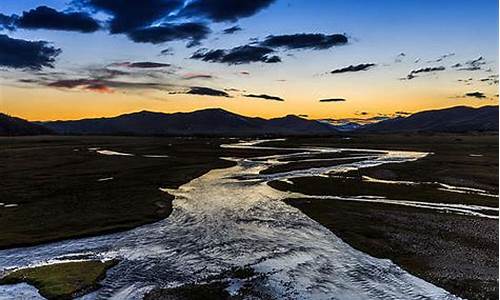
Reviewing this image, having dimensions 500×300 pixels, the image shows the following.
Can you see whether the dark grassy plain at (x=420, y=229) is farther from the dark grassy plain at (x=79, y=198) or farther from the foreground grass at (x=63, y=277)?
the foreground grass at (x=63, y=277)

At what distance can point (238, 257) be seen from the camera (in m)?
26.7

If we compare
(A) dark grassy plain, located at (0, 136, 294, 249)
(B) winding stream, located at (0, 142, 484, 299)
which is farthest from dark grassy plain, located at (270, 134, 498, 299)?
(A) dark grassy plain, located at (0, 136, 294, 249)

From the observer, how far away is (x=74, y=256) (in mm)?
27203

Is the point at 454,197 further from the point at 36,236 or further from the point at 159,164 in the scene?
the point at 159,164

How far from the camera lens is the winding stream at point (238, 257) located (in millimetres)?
21781

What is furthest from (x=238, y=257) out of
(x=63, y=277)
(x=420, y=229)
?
(x=420, y=229)

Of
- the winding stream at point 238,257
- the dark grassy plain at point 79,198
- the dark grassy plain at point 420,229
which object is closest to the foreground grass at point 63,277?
the winding stream at point 238,257

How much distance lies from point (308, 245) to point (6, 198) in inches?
1258

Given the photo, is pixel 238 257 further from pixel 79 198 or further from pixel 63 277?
pixel 79 198

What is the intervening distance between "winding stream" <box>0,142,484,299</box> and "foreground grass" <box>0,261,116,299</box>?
58cm

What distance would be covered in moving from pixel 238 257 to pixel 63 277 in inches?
375

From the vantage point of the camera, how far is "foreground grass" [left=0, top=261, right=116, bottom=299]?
70.1 ft

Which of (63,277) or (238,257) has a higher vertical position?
(238,257)

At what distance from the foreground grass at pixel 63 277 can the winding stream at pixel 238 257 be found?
0.58 m
